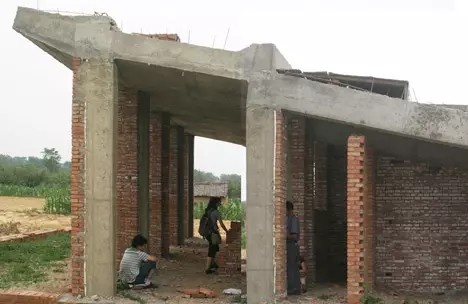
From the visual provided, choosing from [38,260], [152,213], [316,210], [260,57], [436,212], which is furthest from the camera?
[152,213]

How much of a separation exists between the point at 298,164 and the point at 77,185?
13.5 feet

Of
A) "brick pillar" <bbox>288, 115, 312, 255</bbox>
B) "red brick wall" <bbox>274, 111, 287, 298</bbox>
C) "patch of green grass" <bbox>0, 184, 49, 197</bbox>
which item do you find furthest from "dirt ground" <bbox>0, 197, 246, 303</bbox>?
"patch of green grass" <bbox>0, 184, 49, 197</bbox>

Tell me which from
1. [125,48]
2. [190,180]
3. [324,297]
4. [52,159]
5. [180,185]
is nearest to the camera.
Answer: [125,48]

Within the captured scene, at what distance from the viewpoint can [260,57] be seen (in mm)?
9586

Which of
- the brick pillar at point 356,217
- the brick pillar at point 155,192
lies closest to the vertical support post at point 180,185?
the brick pillar at point 155,192

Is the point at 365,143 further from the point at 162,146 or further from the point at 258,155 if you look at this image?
the point at 162,146

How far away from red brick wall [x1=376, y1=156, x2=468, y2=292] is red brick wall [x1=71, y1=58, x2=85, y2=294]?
555 cm

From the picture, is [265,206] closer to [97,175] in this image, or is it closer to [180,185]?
[97,175]

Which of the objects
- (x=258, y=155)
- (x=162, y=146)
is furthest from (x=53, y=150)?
(x=258, y=155)

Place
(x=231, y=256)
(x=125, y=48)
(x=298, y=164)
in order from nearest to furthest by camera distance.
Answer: (x=125, y=48)
(x=298, y=164)
(x=231, y=256)

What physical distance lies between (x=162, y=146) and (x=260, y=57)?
6.18 meters

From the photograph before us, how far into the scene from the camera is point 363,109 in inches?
365

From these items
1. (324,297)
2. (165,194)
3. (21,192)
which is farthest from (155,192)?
(21,192)

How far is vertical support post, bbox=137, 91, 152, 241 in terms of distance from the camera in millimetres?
13375
